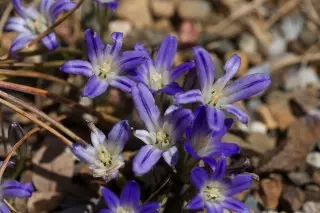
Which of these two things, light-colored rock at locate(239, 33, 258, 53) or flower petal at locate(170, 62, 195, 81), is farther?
light-colored rock at locate(239, 33, 258, 53)

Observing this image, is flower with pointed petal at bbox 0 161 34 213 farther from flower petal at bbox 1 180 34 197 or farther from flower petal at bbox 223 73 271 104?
flower petal at bbox 223 73 271 104

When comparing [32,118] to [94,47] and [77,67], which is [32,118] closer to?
[77,67]

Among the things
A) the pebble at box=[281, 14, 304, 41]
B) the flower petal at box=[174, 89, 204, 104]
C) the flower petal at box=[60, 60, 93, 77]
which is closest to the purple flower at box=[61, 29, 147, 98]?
the flower petal at box=[60, 60, 93, 77]

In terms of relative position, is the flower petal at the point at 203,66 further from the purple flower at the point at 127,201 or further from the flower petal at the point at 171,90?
the purple flower at the point at 127,201

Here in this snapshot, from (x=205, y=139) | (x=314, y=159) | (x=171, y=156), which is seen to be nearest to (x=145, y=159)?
(x=171, y=156)

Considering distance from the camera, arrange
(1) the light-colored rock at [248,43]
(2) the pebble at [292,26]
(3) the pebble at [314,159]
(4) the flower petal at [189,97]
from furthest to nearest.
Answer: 1. (2) the pebble at [292,26]
2. (1) the light-colored rock at [248,43]
3. (3) the pebble at [314,159]
4. (4) the flower petal at [189,97]

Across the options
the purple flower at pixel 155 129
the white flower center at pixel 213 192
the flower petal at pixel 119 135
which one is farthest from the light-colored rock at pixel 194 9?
the white flower center at pixel 213 192
